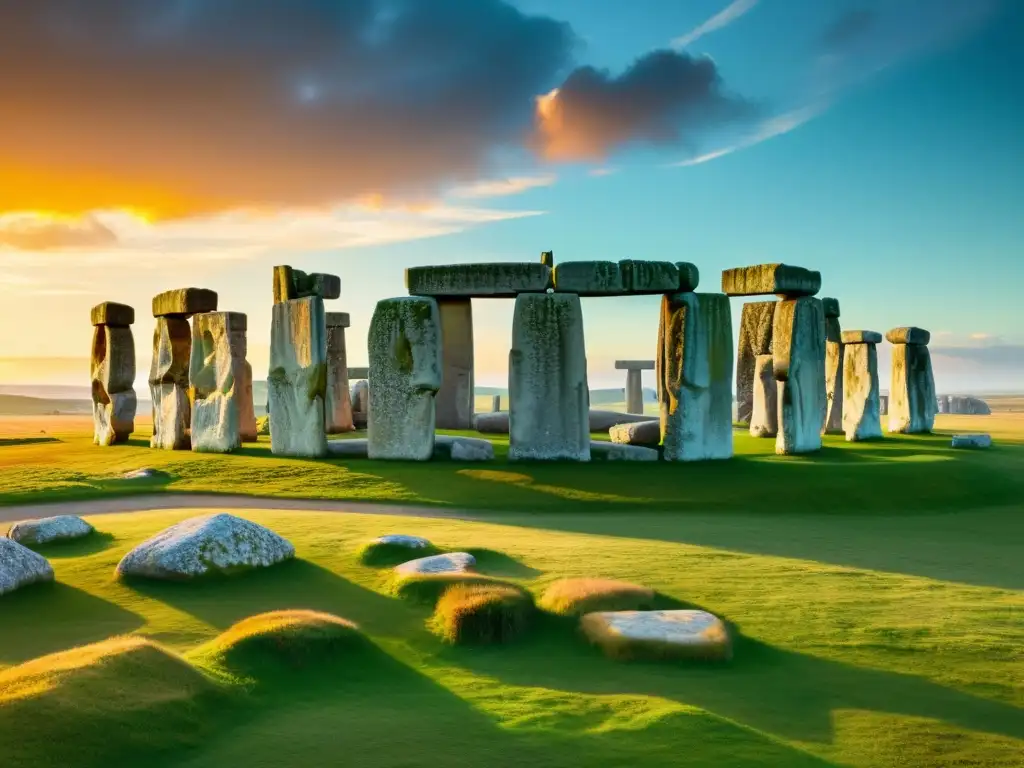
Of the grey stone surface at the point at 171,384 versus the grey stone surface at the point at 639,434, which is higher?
the grey stone surface at the point at 171,384

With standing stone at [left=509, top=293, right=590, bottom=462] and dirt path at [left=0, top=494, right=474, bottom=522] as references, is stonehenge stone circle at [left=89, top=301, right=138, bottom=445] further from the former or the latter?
standing stone at [left=509, top=293, right=590, bottom=462]

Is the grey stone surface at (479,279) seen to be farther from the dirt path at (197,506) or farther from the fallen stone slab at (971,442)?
the fallen stone slab at (971,442)

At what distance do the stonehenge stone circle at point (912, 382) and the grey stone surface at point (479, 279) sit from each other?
461 inches

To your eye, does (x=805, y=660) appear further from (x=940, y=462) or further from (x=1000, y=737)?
(x=940, y=462)

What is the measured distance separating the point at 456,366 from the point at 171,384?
6.85 meters

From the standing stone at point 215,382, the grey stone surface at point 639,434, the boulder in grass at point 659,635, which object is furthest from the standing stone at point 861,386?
the boulder in grass at point 659,635

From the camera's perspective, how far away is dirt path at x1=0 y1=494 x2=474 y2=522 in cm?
1359

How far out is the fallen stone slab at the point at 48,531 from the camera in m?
10.1

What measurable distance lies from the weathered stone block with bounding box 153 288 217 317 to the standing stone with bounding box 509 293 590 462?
787 centimetres

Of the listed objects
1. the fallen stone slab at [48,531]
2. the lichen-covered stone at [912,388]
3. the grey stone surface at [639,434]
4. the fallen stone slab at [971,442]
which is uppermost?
the lichen-covered stone at [912,388]

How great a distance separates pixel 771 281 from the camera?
18.2 m

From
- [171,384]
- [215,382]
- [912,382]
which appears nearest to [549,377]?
[215,382]

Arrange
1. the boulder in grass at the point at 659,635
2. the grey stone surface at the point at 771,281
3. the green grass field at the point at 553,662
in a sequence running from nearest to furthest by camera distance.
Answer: the green grass field at the point at 553,662 < the boulder in grass at the point at 659,635 < the grey stone surface at the point at 771,281

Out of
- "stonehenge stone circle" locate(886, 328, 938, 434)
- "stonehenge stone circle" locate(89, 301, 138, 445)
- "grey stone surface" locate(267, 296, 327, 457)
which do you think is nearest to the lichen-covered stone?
"stonehenge stone circle" locate(886, 328, 938, 434)
